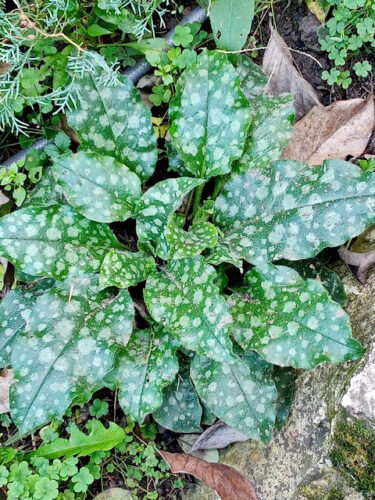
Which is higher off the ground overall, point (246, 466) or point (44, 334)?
point (44, 334)

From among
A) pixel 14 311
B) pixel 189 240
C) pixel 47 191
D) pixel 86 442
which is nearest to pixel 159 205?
pixel 189 240

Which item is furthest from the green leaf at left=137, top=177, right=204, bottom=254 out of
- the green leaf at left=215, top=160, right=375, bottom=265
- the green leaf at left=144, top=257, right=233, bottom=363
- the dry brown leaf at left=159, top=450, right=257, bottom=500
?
the dry brown leaf at left=159, top=450, right=257, bottom=500

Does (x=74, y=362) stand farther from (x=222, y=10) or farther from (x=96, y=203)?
(x=222, y=10)

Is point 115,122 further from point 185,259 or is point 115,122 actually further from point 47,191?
point 185,259

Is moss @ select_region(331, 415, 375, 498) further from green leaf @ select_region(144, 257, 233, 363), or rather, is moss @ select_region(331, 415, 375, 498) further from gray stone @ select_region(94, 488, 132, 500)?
gray stone @ select_region(94, 488, 132, 500)

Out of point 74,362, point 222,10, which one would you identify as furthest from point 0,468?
point 222,10

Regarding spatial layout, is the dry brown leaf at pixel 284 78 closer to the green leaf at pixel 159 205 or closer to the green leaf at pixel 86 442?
the green leaf at pixel 159 205
